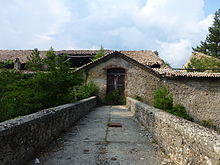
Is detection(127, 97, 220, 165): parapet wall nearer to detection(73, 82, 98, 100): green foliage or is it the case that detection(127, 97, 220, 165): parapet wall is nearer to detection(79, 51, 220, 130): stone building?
detection(73, 82, 98, 100): green foliage

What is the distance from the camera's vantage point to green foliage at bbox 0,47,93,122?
5459 mm

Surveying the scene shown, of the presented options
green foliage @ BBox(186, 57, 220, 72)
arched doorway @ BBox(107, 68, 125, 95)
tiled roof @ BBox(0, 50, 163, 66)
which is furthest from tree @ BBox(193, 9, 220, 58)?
arched doorway @ BBox(107, 68, 125, 95)

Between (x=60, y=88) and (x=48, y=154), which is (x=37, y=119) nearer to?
(x=48, y=154)

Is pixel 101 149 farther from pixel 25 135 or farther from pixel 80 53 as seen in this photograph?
pixel 80 53

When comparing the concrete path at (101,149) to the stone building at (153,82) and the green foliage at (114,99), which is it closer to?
the green foliage at (114,99)

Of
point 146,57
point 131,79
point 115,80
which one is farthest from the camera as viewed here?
point 146,57

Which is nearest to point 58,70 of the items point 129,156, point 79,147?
point 79,147

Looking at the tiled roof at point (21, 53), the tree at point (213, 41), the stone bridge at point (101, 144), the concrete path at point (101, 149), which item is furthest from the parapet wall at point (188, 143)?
the tree at point (213, 41)

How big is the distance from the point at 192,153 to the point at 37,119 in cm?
270

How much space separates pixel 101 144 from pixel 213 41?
1508 inches

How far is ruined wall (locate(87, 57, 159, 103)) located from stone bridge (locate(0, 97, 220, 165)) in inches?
407

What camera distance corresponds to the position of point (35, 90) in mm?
6363

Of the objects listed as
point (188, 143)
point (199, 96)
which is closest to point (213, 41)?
point (199, 96)

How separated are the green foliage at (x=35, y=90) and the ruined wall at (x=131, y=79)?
7.71 metres
